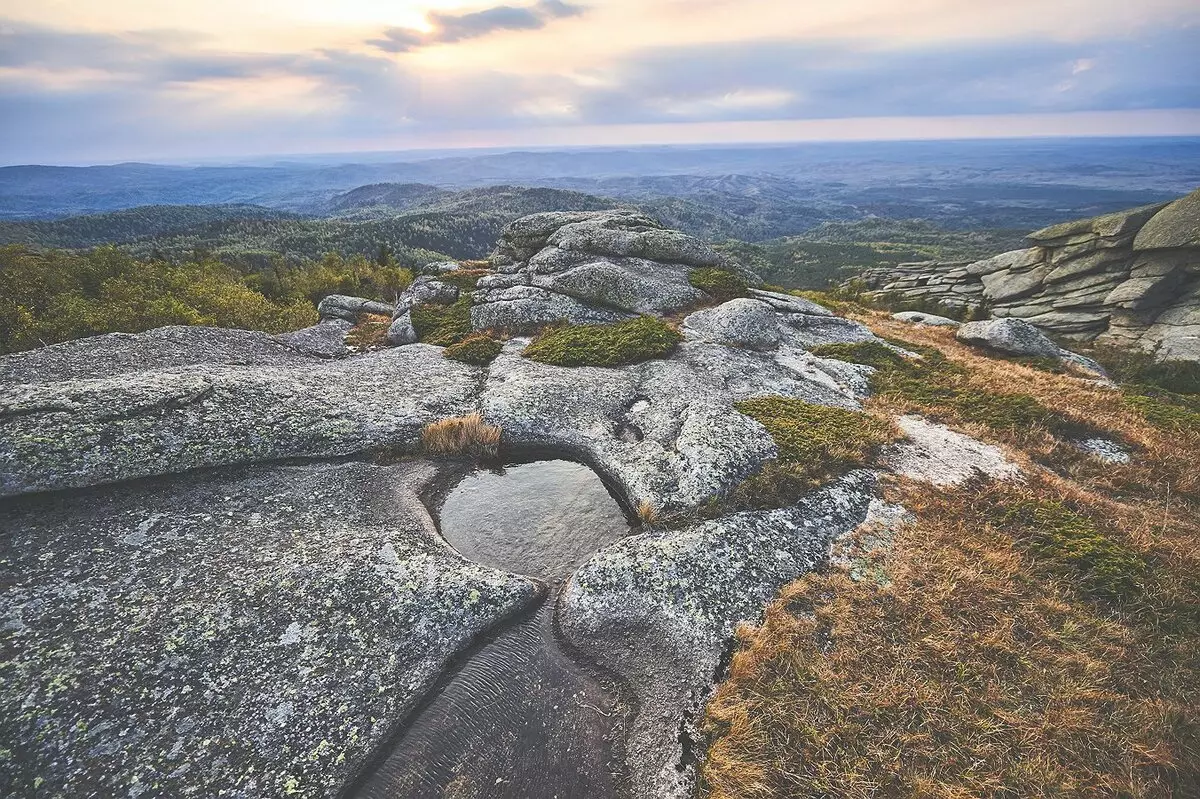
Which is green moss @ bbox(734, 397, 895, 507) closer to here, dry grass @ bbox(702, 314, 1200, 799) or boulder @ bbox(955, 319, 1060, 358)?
dry grass @ bbox(702, 314, 1200, 799)

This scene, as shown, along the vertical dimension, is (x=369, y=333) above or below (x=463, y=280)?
below

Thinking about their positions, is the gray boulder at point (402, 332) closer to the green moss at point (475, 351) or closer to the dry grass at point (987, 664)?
the green moss at point (475, 351)

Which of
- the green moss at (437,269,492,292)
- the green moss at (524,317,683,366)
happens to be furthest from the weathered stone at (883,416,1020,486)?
the green moss at (437,269,492,292)

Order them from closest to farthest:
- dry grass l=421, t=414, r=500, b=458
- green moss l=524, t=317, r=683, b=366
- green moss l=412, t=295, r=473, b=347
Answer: dry grass l=421, t=414, r=500, b=458, green moss l=524, t=317, r=683, b=366, green moss l=412, t=295, r=473, b=347

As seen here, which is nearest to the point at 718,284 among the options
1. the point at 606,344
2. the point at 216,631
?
the point at 606,344

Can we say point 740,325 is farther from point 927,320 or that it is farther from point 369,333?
point 927,320
